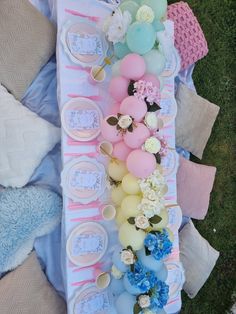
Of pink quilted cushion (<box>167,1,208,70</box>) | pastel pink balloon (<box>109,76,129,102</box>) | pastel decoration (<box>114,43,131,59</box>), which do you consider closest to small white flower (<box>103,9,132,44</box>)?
pastel decoration (<box>114,43,131,59</box>)

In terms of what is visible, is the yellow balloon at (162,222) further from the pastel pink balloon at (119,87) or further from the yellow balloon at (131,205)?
the pastel pink balloon at (119,87)

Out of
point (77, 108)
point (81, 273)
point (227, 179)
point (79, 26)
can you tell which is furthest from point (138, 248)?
point (227, 179)

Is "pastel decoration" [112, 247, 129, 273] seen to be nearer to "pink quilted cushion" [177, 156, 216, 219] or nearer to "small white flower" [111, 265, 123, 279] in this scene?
"small white flower" [111, 265, 123, 279]

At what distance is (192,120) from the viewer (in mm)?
2240

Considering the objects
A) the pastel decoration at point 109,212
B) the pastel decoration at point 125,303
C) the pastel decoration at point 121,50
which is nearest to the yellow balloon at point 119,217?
the pastel decoration at point 109,212

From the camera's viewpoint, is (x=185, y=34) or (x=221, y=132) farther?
(x=221, y=132)

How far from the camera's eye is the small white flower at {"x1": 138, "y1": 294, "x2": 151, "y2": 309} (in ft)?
5.26

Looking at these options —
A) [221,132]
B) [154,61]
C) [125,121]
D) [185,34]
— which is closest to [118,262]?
[125,121]

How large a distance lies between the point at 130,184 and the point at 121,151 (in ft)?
0.43

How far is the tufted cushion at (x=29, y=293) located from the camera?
1711 millimetres

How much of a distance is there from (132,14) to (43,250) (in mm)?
979

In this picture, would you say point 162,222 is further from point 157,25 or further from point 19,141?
point 157,25

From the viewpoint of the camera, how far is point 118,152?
67.6 inches

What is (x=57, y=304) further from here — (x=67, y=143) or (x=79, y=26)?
(x=79, y=26)
